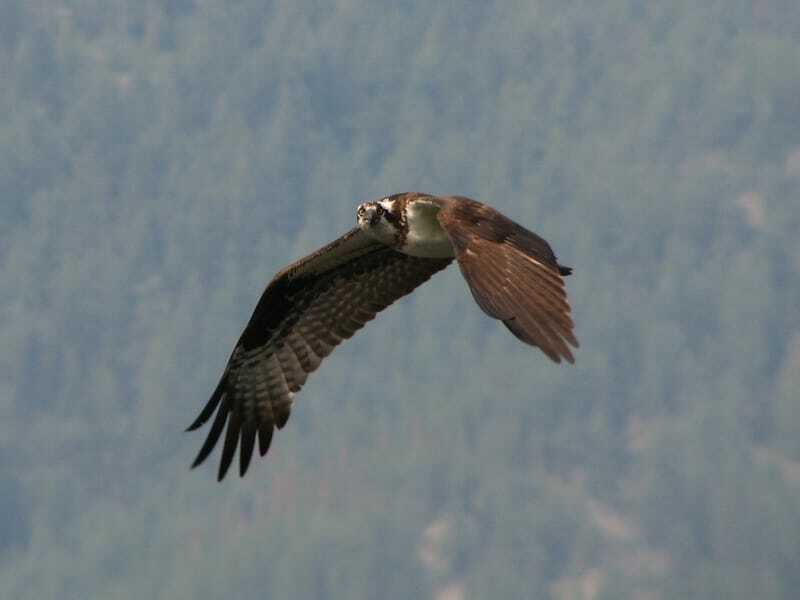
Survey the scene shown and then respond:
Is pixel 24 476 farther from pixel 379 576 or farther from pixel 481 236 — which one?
pixel 481 236

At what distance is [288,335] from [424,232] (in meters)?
2.55

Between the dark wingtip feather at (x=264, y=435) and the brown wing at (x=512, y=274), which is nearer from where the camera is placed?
the brown wing at (x=512, y=274)

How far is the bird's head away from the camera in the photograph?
65.8 ft

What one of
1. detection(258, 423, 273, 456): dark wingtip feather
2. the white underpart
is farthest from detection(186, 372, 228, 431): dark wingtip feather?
the white underpart

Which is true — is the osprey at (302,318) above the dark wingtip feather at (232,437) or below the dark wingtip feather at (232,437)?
above

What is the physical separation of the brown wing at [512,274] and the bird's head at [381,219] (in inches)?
51.9

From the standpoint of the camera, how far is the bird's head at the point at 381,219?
65.8 ft

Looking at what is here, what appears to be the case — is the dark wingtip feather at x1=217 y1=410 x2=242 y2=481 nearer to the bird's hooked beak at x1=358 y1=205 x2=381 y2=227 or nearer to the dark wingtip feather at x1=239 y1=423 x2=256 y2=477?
the dark wingtip feather at x1=239 y1=423 x2=256 y2=477

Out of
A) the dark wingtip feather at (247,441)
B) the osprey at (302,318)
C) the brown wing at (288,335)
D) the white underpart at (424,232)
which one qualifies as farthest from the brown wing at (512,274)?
the dark wingtip feather at (247,441)

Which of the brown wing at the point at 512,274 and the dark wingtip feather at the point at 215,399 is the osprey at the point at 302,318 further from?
the brown wing at the point at 512,274

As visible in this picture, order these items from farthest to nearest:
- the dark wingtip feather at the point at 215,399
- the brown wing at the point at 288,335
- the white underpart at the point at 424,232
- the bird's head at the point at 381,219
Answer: the brown wing at the point at 288,335 → the dark wingtip feather at the point at 215,399 → the bird's head at the point at 381,219 → the white underpart at the point at 424,232

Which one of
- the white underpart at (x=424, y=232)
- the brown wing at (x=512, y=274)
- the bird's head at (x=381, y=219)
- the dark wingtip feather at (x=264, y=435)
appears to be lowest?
the brown wing at (x=512, y=274)

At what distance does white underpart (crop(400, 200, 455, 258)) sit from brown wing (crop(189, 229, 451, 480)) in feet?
4.41

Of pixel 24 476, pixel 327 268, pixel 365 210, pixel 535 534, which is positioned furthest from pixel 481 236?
pixel 24 476
